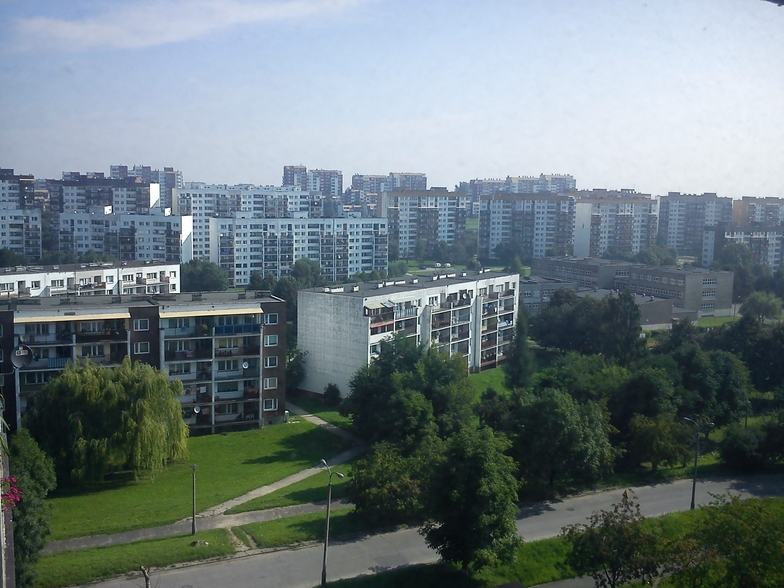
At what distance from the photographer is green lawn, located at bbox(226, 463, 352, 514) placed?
23.4ft

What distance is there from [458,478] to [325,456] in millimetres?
3749

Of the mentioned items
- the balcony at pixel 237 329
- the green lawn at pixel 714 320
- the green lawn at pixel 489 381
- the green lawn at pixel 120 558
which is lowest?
the green lawn at pixel 489 381

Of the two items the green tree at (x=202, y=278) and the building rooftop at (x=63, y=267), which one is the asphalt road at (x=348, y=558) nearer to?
the building rooftop at (x=63, y=267)

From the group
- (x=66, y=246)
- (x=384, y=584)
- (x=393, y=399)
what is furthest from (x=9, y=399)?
(x=66, y=246)

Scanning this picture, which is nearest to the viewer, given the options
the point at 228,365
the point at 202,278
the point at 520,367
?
the point at 228,365

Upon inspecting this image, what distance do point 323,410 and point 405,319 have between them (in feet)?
6.77

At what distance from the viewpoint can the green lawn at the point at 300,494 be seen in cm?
713

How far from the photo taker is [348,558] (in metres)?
5.88

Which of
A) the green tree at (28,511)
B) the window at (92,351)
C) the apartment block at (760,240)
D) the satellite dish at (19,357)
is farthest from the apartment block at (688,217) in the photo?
the green tree at (28,511)

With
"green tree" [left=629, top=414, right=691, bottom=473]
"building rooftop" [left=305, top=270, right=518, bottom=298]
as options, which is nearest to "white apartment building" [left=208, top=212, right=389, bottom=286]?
"building rooftop" [left=305, top=270, right=518, bottom=298]

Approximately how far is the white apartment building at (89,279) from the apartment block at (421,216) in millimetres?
12529

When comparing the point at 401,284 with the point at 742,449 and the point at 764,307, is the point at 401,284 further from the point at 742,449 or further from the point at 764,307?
the point at 764,307

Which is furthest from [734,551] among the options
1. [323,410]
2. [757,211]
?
[757,211]

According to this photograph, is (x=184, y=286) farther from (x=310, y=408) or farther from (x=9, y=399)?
(x=9, y=399)
